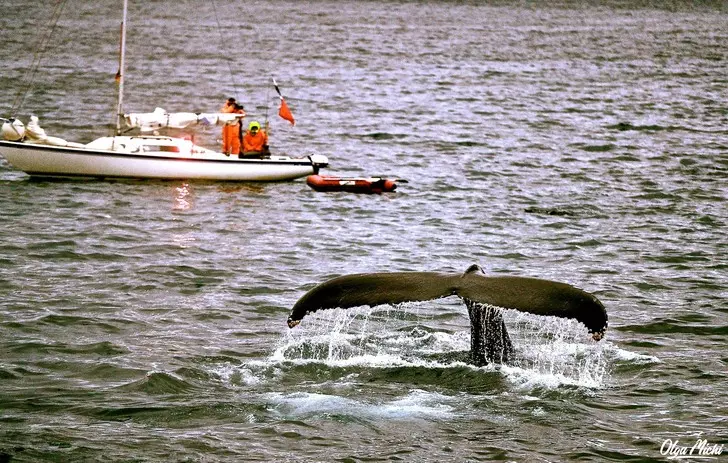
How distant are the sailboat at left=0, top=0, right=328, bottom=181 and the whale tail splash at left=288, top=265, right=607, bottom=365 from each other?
17.8 m

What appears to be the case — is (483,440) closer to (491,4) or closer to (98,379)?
(98,379)

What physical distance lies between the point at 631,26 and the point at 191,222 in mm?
76355

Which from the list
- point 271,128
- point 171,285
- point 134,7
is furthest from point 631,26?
point 171,285

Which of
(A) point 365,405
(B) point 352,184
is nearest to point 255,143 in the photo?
(B) point 352,184

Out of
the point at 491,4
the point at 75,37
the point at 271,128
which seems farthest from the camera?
the point at 491,4

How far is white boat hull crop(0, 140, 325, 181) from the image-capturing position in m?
29.9

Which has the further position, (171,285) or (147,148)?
(147,148)

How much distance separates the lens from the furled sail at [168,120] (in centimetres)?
3116

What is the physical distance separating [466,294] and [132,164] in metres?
18.9

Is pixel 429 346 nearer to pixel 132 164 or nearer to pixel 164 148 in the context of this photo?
pixel 132 164

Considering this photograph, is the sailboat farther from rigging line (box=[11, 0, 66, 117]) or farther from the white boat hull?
rigging line (box=[11, 0, 66, 117])

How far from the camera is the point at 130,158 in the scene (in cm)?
3008

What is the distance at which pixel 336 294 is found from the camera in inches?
510

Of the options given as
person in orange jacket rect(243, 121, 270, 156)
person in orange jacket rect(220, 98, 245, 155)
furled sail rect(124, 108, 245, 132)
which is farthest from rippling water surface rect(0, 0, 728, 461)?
furled sail rect(124, 108, 245, 132)
